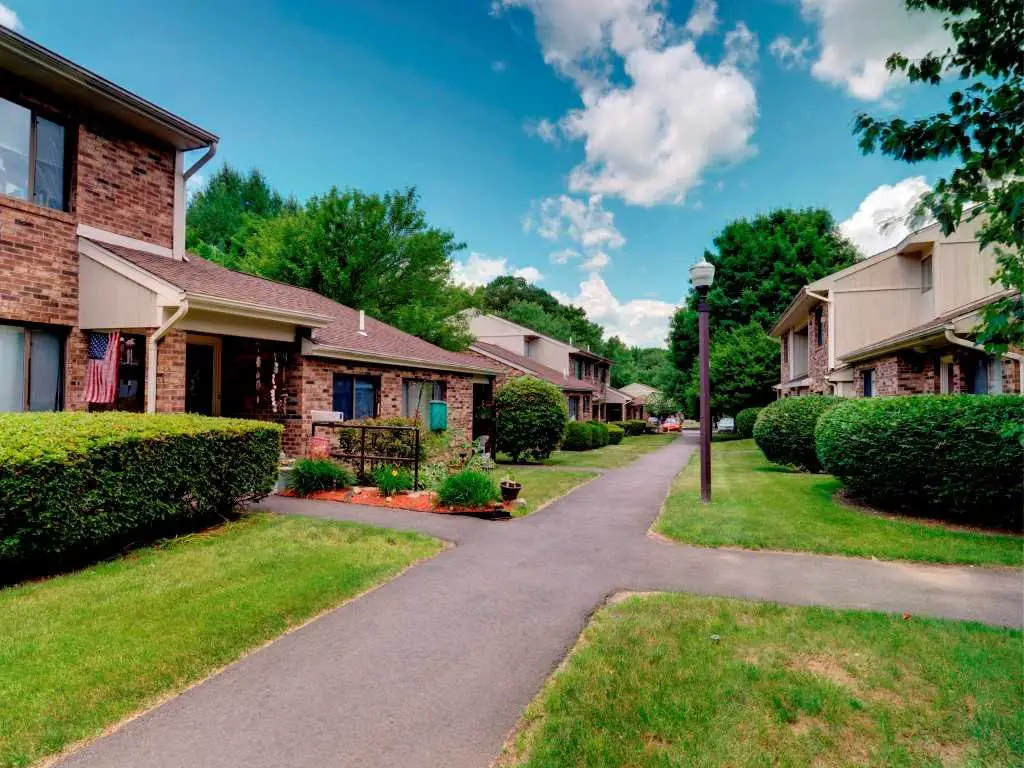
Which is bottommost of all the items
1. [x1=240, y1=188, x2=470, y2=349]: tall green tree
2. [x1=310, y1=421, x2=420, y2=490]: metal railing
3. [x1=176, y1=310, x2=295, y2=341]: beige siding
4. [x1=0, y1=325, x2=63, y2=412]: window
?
[x1=310, y1=421, x2=420, y2=490]: metal railing

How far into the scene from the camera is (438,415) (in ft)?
50.2

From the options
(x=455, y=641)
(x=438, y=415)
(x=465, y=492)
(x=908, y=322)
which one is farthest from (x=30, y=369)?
(x=908, y=322)

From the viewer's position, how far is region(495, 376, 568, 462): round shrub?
17594 millimetres

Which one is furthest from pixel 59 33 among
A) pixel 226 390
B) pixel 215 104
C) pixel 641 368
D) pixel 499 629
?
pixel 641 368

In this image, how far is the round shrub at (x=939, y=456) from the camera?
7418 mm

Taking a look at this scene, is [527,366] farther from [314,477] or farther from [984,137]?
[984,137]

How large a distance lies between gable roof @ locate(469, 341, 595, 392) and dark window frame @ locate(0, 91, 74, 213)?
19.6 metres

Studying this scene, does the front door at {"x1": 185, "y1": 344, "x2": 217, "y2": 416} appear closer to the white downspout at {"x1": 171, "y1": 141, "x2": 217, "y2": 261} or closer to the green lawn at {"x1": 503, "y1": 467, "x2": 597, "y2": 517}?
the white downspout at {"x1": 171, "y1": 141, "x2": 217, "y2": 261}

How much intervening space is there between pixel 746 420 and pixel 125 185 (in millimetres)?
30790

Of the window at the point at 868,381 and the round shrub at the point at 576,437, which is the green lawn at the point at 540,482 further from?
the round shrub at the point at 576,437

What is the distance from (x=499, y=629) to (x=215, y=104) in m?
17.8

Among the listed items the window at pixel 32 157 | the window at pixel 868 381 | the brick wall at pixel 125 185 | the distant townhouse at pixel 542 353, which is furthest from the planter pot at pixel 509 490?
the distant townhouse at pixel 542 353

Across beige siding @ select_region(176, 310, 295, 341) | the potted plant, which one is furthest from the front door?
the potted plant

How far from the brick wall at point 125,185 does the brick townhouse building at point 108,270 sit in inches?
0.8
